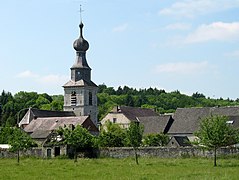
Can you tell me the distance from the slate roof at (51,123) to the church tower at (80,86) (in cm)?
1423

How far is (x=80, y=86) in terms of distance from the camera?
9056 cm

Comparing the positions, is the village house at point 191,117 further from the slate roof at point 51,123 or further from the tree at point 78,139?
the tree at point 78,139

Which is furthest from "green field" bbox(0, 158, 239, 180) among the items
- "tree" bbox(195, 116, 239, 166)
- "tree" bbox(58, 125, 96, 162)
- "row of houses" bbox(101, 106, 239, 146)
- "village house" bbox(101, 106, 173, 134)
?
"village house" bbox(101, 106, 173, 134)

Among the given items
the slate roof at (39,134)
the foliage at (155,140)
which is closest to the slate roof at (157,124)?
the foliage at (155,140)

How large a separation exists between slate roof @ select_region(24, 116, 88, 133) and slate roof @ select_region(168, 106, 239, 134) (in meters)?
13.9

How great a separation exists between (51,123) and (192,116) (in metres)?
20.7

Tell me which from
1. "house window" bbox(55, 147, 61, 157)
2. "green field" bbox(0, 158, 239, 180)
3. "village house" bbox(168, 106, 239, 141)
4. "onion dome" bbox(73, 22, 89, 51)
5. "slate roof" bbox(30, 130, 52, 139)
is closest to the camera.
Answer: "green field" bbox(0, 158, 239, 180)

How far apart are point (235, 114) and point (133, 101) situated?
110632 millimetres

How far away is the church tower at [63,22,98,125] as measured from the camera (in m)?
90.6

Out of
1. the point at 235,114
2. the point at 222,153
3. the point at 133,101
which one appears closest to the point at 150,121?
the point at 235,114

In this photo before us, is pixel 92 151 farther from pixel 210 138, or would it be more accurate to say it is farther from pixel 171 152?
pixel 210 138

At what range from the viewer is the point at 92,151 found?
185 ft

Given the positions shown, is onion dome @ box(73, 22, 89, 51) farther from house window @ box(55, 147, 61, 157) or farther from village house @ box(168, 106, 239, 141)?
house window @ box(55, 147, 61, 157)

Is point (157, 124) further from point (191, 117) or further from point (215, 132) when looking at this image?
point (215, 132)
